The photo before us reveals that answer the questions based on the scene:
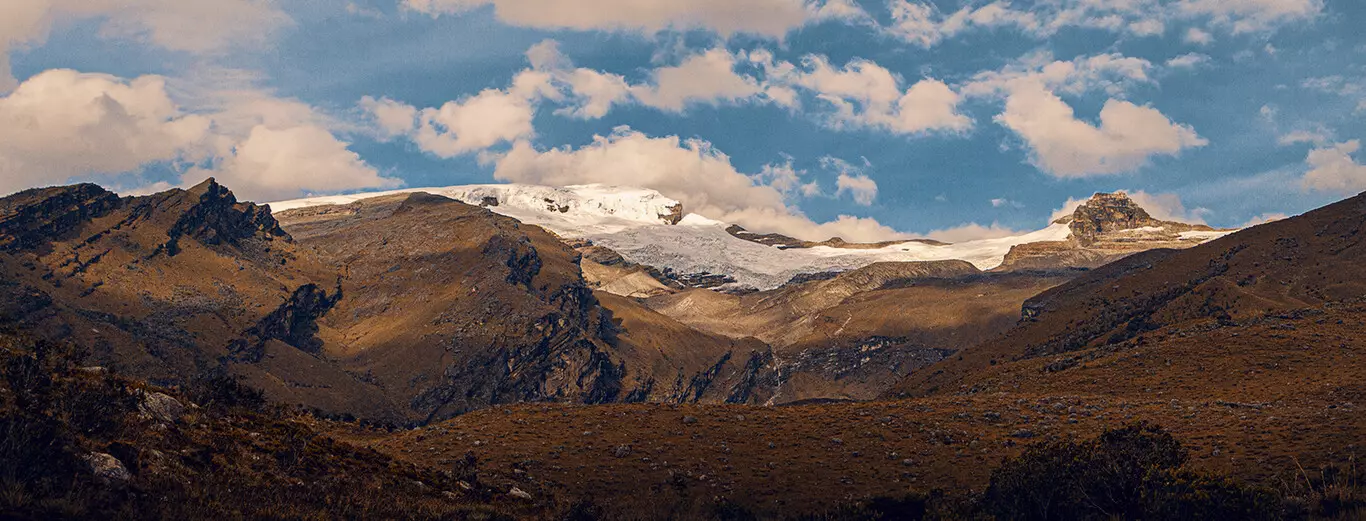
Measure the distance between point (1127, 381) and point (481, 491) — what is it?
73911 millimetres

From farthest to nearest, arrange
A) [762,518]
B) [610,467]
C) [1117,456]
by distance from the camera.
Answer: [610,467], [762,518], [1117,456]

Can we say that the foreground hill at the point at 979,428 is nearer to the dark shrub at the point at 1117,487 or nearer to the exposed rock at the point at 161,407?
the dark shrub at the point at 1117,487

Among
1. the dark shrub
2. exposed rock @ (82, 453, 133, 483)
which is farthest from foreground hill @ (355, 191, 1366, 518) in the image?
exposed rock @ (82, 453, 133, 483)

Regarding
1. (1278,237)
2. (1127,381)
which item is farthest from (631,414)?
(1278,237)

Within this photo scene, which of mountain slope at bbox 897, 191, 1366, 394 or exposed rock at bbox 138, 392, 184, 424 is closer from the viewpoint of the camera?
exposed rock at bbox 138, 392, 184, 424

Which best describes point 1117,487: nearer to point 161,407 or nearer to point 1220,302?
point 161,407

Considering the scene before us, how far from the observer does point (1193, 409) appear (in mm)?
68562

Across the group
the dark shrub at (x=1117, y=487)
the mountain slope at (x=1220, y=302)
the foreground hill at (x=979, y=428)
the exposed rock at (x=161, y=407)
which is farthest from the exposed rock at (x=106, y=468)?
the mountain slope at (x=1220, y=302)

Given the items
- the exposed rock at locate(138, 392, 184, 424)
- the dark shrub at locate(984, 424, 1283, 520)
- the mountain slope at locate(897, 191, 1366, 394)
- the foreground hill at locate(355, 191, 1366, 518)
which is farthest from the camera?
the mountain slope at locate(897, 191, 1366, 394)

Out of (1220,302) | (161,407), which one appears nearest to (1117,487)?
(161,407)

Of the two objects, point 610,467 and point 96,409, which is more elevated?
point 96,409

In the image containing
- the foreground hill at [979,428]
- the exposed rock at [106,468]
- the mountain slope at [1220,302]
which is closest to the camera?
the exposed rock at [106,468]

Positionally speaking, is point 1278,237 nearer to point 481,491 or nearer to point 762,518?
point 762,518

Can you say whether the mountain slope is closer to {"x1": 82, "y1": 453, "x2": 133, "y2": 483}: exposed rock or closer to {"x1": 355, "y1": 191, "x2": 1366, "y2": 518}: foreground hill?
{"x1": 355, "y1": 191, "x2": 1366, "y2": 518}: foreground hill
